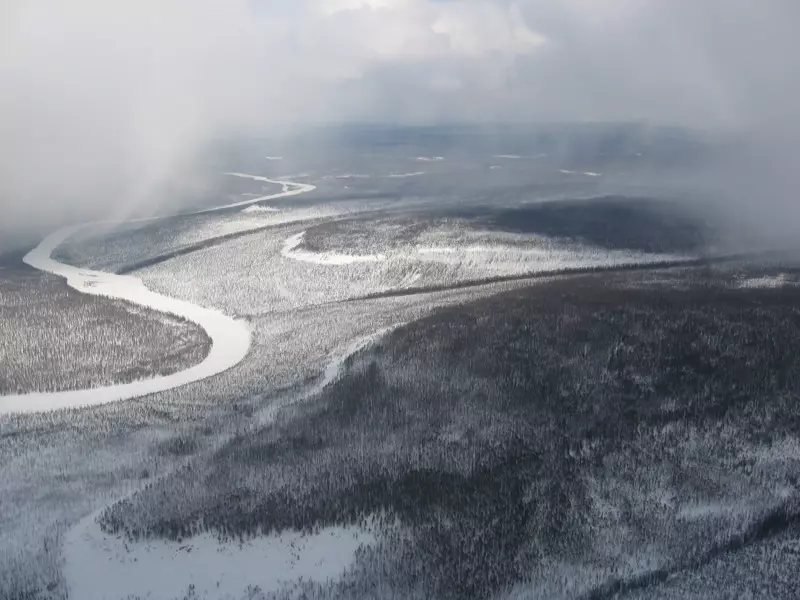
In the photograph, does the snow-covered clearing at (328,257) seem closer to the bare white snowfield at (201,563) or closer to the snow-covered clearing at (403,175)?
the bare white snowfield at (201,563)

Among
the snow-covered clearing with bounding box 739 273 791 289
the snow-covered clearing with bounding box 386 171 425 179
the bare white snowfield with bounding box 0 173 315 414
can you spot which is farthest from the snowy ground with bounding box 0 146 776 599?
the snow-covered clearing with bounding box 386 171 425 179

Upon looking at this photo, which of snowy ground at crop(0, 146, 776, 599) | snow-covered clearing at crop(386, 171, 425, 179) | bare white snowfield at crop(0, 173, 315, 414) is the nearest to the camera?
snowy ground at crop(0, 146, 776, 599)

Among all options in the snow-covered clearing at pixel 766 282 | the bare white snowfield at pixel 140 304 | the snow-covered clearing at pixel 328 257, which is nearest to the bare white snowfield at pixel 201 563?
the bare white snowfield at pixel 140 304

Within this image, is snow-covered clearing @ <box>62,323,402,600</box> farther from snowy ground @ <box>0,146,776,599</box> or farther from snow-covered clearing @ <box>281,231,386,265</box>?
snow-covered clearing @ <box>281,231,386,265</box>

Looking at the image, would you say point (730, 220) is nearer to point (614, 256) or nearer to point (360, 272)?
point (614, 256)

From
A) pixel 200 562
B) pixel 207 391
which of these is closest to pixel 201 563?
pixel 200 562

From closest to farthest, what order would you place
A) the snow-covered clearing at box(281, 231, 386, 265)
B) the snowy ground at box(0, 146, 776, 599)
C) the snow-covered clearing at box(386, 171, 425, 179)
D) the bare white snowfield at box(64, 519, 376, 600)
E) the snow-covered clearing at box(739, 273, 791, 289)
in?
the bare white snowfield at box(64, 519, 376, 600) < the snowy ground at box(0, 146, 776, 599) < the snow-covered clearing at box(739, 273, 791, 289) < the snow-covered clearing at box(281, 231, 386, 265) < the snow-covered clearing at box(386, 171, 425, 179)

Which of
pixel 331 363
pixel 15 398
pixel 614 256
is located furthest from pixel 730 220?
pixel 15 398
